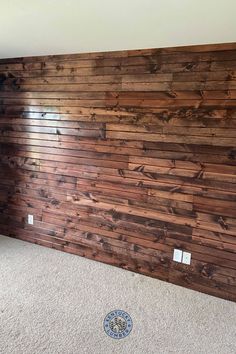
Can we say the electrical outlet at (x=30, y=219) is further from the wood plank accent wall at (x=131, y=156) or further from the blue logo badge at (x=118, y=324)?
the blue logo badge at (x=118, y=324)

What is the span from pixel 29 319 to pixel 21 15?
2.16 meters

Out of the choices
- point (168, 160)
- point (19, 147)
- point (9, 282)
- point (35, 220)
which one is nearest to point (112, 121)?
point (168, 160)

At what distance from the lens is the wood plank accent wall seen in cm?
218

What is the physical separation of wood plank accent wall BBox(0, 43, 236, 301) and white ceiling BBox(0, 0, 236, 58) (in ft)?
0.74

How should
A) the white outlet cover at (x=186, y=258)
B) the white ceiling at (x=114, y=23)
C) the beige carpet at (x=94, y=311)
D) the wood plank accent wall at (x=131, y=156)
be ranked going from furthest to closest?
the white outlet cover at (x=186, y=258) < the wood plank accent wall at (x=131, y=156) < the beige carpet at (x=94, y=311) < the white ceiling at (x=114, y=23)

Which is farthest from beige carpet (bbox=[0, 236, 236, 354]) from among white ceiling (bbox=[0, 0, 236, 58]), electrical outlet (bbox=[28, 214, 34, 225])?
white ceiling (bbox=[0, 0, 236, 58])

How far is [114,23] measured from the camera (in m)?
1.71

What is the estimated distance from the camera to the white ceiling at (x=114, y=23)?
1.43m

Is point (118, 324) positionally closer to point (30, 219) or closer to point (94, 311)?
point (94, 311)

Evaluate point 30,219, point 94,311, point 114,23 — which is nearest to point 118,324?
point 94,311

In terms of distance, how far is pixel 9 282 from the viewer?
96.1 inches

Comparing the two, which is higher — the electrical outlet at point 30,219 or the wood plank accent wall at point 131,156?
the wood plank accent wall at point 131,156

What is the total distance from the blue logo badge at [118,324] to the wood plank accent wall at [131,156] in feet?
1.93

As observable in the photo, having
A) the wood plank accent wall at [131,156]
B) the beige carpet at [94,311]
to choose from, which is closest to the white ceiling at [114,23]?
the wood plank accent wall at [131,156]
